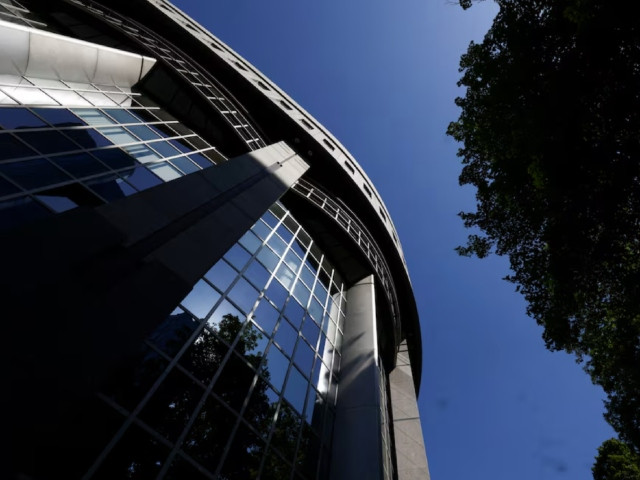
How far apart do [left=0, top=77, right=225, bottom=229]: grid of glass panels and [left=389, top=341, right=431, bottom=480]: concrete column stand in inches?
646

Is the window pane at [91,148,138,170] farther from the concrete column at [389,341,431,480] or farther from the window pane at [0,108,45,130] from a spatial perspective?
the concrete column at [389,341,431,480]

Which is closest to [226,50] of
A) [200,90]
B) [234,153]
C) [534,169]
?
[200,90]

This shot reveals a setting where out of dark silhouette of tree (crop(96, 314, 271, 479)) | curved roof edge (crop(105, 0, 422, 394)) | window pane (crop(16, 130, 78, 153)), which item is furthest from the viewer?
curved roof edge (crop(105, 0, 422, 394))

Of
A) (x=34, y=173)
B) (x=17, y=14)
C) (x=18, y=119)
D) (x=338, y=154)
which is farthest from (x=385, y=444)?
(x=17, y=14)

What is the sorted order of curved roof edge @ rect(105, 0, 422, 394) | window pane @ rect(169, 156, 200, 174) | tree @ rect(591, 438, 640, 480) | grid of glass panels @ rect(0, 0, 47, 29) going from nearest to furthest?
window pane @ rect(169, 156, 200, 174) < grid of glass panels @ rect(0, 0, 47, 29) < tree @ rect(591, 438, 640, 480) < curved roof edge @ rect(105, 0, 422, 394)

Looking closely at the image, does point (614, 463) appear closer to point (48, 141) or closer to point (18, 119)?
point (48, 141)

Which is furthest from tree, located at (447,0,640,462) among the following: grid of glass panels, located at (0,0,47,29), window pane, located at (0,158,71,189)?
grid of glass panels, located at (0,0,47,29)

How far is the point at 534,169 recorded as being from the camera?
1077 cm

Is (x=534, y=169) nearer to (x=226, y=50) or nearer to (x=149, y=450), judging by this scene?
(x=149, y=450)

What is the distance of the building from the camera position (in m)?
4.60

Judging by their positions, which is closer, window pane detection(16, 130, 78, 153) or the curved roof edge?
window pane detection(16, 130, 78, 153)

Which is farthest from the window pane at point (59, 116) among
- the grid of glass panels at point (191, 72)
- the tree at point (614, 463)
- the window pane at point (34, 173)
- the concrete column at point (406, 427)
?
the tree at point (614, 463)

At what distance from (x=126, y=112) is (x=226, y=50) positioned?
16977 mm

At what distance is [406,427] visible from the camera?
20109mm
